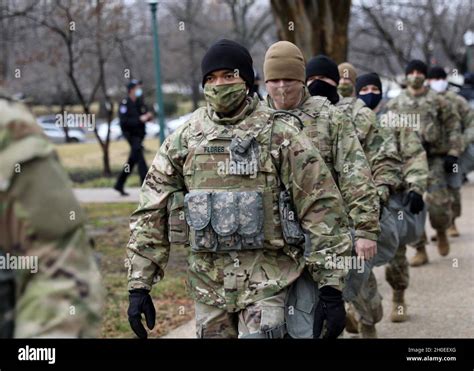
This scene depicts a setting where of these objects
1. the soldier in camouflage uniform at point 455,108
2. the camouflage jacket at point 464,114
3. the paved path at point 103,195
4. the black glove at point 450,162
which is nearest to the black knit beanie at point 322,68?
the black glove at point 450,162

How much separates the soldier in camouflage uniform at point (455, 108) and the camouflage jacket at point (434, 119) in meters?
0.13

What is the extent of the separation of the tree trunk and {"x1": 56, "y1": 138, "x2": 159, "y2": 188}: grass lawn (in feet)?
19.8

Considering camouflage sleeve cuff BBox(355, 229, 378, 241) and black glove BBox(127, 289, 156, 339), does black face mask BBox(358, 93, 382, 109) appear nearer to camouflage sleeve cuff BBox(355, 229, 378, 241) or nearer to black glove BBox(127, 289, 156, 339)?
camouflage sleeve cuff BBox(355, 229, 378, 241)

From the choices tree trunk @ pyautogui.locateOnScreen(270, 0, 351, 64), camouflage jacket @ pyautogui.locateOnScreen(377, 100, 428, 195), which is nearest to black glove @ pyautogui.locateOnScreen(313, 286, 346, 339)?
camouflage jacket @ pyautogui.locateOnScreen(377, 100, 428, 195)

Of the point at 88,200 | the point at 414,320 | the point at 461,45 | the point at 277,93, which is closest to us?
the point at 277,93

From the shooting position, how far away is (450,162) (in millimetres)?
8930

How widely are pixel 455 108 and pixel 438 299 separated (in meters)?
2.39

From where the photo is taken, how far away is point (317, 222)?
394 centimetres

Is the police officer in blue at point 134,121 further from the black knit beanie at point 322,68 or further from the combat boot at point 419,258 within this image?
the black knit beanie at point 322,68
